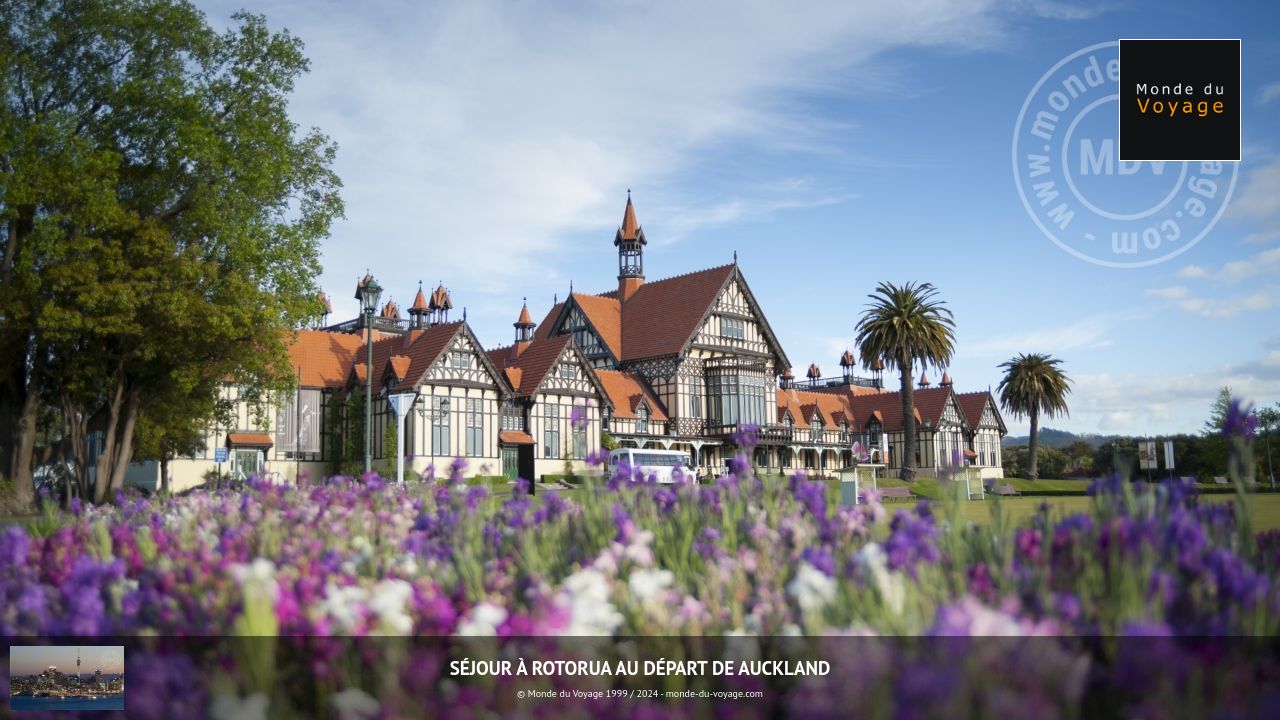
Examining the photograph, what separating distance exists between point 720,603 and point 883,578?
1.04m

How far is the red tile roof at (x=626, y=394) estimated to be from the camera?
64.6m

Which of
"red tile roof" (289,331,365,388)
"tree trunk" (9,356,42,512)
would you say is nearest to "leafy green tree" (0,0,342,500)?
"tree trunk" (9,356,42,512)

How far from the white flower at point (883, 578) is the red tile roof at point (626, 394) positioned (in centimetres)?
5810

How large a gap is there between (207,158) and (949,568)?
31.4 meters

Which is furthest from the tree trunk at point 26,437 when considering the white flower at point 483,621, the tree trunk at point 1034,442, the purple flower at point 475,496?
the tree trunk at point 1034,442

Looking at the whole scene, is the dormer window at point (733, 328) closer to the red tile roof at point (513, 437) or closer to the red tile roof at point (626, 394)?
the red tile roof at point (626, 394)

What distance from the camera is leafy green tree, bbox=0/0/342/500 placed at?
3027 centimetres

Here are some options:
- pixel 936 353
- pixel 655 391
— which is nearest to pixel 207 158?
pixel 655 391

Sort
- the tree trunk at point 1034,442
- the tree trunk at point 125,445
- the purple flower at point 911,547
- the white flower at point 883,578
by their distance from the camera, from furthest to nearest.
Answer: the tree trunk at point 1034,442 → the tree trunk at point 125,445 → the purple flower at point 911,547 → the white flower at point 883,578

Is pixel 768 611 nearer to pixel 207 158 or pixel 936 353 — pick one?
pixel 207 158

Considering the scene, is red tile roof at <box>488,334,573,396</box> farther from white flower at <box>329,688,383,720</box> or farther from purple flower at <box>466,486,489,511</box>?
white flower at <box>329,688,383,720</box>

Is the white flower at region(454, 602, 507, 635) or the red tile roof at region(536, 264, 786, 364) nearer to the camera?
the white flower at region(454, 602, 507, 635)

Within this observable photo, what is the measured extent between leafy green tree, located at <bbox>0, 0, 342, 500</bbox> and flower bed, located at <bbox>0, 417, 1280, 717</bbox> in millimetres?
26457

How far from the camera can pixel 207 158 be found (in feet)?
104
